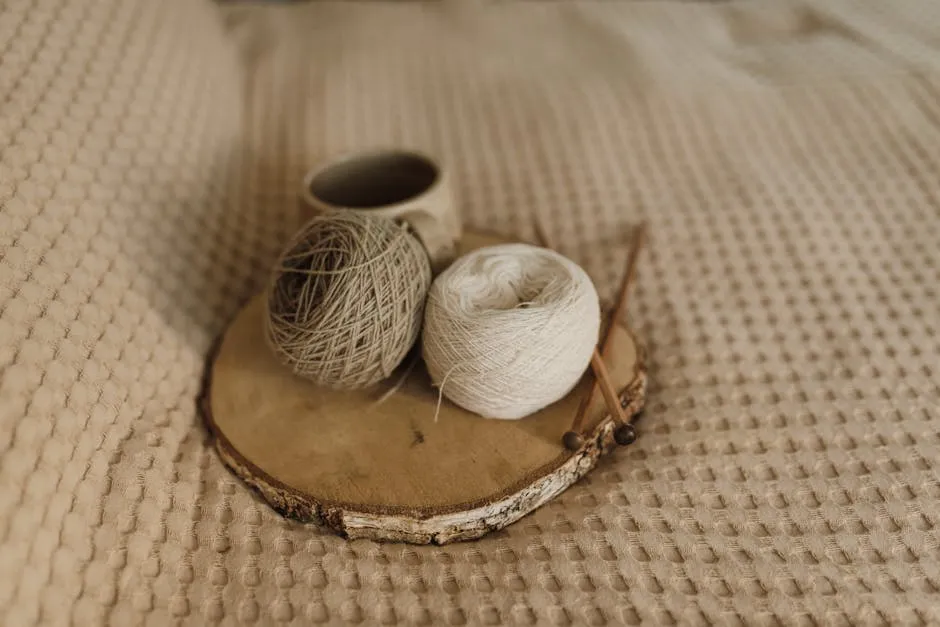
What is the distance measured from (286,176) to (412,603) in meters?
0.59

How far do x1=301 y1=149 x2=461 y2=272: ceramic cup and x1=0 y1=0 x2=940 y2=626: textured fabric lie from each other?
0.46ft

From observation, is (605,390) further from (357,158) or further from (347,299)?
(357,158)

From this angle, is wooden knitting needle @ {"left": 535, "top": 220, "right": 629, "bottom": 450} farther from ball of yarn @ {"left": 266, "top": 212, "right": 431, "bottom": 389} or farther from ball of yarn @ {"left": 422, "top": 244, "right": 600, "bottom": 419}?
ball of yarn @ {"left": 266, "top": 212, "right": 431, "bottom": 389}

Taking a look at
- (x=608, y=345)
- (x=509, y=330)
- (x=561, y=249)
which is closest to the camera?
(x=509, y=330)

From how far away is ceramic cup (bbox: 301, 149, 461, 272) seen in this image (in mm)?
698

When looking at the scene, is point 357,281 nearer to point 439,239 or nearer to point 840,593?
point 439,239

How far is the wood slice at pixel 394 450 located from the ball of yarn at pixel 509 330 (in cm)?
3

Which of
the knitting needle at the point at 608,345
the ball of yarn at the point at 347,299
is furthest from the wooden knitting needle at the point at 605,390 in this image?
the ball of yarn at the point at 347,299

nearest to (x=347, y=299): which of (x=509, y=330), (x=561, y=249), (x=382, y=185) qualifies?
(x=509, y=330)

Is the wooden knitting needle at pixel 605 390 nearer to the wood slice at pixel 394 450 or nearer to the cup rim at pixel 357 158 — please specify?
the wood slice at pixel 394 450

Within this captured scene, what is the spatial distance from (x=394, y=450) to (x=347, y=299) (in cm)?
13

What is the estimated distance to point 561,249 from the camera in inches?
33.0

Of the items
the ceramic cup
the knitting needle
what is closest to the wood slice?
the knitting needle

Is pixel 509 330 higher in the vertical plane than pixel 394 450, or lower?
higher
